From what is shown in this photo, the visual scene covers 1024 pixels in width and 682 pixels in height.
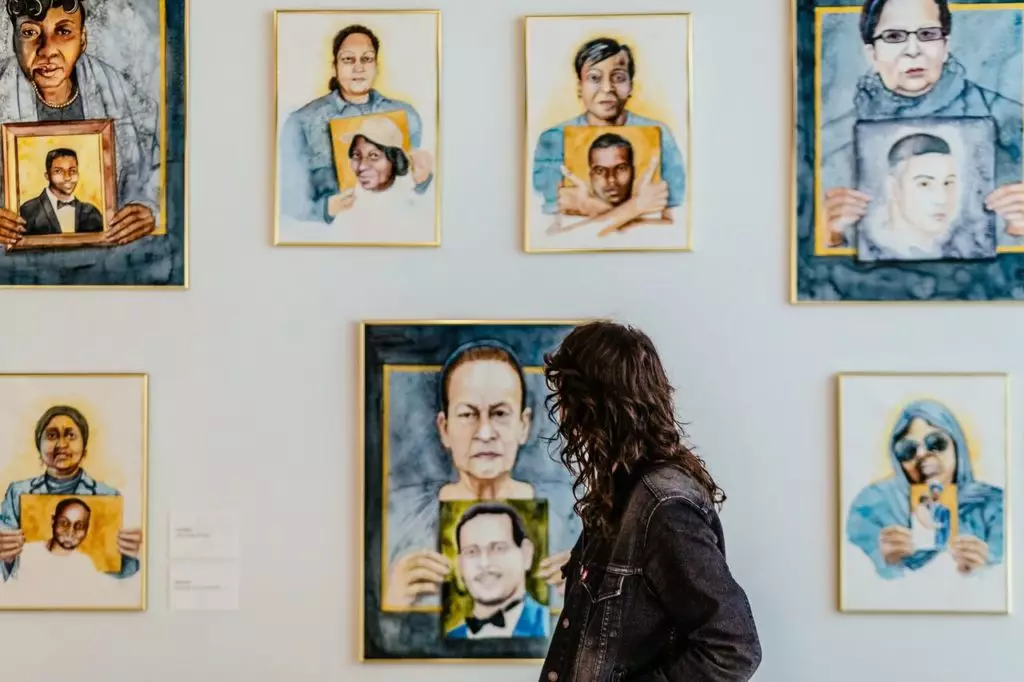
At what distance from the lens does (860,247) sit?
1.90 meters

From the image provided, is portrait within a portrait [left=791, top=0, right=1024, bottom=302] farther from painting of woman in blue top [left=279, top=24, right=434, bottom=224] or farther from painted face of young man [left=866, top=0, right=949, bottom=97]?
painting of woman in blue top [left=279, top=24, right=434, bottom=224]

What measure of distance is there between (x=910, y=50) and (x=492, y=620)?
1.38m

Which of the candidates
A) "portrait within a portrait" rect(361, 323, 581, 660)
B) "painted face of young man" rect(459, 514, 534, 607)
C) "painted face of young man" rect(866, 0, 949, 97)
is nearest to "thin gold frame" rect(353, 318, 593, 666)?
"portrait within a portrait" rect(361, 323, 581, 660)

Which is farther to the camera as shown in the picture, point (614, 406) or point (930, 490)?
point (930, 490)

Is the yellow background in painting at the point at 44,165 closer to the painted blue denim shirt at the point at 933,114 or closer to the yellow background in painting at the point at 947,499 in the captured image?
the painted blue denim shirt at the point at 933,114

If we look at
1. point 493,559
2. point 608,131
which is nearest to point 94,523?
point 493,559

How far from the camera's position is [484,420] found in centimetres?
190

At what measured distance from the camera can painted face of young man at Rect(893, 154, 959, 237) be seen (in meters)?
1.89

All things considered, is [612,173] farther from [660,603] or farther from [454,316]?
[660,603]

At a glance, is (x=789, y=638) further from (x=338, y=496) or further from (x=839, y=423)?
(x=338, y=496)

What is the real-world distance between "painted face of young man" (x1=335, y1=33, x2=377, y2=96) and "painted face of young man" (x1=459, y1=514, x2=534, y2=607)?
89 cm

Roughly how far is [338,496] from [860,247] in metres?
1.14

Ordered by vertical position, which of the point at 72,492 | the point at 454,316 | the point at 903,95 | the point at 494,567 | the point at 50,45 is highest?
the point at 50,45

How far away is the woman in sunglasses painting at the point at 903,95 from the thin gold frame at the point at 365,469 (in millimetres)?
561
